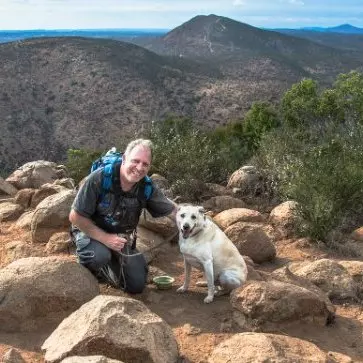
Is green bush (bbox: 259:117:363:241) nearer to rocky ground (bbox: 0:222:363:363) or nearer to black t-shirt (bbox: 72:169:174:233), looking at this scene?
rocky ground (bbox: 0:222:363:363)

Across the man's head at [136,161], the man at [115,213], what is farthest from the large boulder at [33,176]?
the man's head at [136,161]

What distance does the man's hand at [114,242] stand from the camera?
4.87m

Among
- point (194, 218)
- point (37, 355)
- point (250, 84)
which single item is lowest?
point (250, 84)

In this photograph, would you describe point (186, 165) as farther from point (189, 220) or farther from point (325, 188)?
point (189, 220)

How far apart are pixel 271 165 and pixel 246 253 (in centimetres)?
459

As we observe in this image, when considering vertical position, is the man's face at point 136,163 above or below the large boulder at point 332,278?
above

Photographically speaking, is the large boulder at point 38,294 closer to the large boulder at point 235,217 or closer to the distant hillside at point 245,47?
the large boulder at point 235,217

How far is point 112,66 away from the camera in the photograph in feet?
185

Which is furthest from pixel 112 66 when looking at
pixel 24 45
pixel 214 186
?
pixel 214 186

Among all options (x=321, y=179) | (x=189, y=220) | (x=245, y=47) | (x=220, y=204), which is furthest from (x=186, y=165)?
(x=245, y=47)

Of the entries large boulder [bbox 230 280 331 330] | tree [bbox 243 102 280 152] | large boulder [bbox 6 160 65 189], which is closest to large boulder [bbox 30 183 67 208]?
large boulder [bbox 6 160 65 189]

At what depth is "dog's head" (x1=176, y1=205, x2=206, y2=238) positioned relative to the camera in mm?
4965

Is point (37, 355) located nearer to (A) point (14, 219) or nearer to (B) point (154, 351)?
(B) point (154, 351)

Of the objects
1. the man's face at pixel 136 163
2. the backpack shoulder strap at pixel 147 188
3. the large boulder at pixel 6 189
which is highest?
the man's face at pixel 136 163
